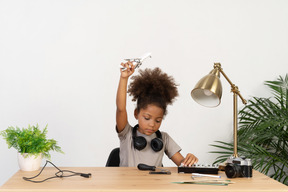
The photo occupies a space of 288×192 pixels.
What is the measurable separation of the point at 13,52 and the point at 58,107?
25.3 inches

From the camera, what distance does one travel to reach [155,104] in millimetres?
2598

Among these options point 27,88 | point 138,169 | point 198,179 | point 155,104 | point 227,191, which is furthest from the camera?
point 27,88

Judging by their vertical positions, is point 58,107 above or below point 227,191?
above

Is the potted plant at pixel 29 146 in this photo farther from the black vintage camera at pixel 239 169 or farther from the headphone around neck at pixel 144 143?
the black vintage camera at pixel 239 169

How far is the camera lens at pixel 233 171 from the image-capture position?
6.59 ft

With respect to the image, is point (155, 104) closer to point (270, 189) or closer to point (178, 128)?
point (270, 189)

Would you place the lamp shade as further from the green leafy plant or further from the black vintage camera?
the green leafy plant

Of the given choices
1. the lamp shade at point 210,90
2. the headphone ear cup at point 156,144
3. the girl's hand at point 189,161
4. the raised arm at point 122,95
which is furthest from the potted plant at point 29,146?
the lamp shade at point 210,90

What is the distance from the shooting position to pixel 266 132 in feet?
11.3

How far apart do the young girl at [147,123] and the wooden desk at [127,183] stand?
438 millimetres

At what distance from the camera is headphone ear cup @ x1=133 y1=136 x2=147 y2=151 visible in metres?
2.48

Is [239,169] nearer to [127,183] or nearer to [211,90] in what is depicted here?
[211,90]

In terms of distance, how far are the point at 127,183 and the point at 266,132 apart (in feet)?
6.38

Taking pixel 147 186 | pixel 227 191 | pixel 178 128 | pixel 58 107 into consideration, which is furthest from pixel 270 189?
pixel 58 107
